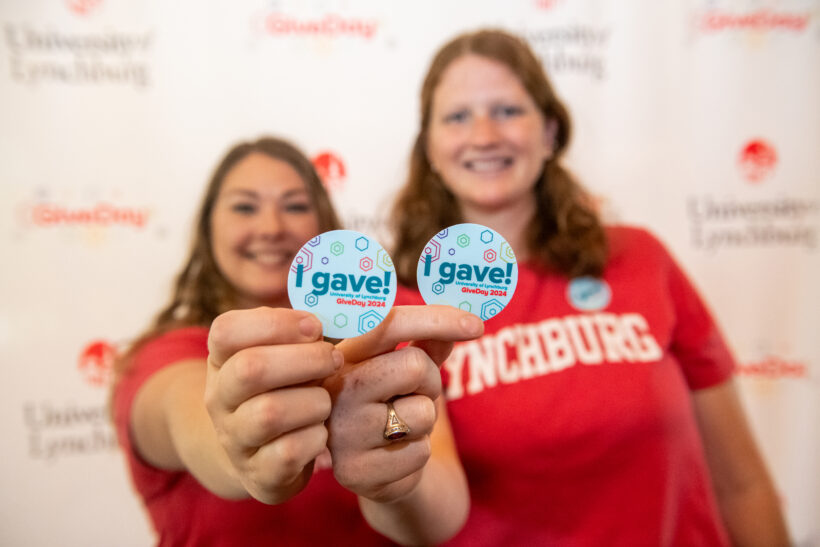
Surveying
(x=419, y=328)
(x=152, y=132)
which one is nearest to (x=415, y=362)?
(x=419, y=328)

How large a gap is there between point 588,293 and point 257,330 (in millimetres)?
565

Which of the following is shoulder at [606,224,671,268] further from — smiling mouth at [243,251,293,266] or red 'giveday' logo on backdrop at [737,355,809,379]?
smiling mouth at [243,251,293,266]

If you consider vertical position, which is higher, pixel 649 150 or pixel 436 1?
pixel 436 1

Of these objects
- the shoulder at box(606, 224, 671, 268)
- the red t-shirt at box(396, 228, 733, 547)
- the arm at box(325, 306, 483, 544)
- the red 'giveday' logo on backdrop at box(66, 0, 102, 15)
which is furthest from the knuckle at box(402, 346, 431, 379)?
the red 'giveday' logo on backdrop at box(66, 0, 102, 15)

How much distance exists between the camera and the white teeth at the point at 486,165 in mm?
806

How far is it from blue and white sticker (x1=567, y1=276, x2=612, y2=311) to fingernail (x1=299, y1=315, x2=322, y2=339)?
1.57 ft

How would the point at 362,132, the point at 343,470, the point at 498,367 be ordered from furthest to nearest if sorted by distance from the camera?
1. the point at 362,132
2. the point at 498,367
3. the point at 343,470

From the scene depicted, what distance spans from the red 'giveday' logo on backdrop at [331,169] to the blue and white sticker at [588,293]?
18.1 inches

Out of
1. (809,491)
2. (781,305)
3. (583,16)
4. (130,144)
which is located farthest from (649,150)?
(130,144)

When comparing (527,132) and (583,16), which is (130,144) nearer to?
(527,132)

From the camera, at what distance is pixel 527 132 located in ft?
2.80

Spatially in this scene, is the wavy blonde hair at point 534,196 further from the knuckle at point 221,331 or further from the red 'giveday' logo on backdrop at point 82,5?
the red 'giveday' logo on backdrop at point 82,5

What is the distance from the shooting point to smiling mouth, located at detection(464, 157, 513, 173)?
2.64ft

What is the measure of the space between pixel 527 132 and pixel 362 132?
320 millimetres
